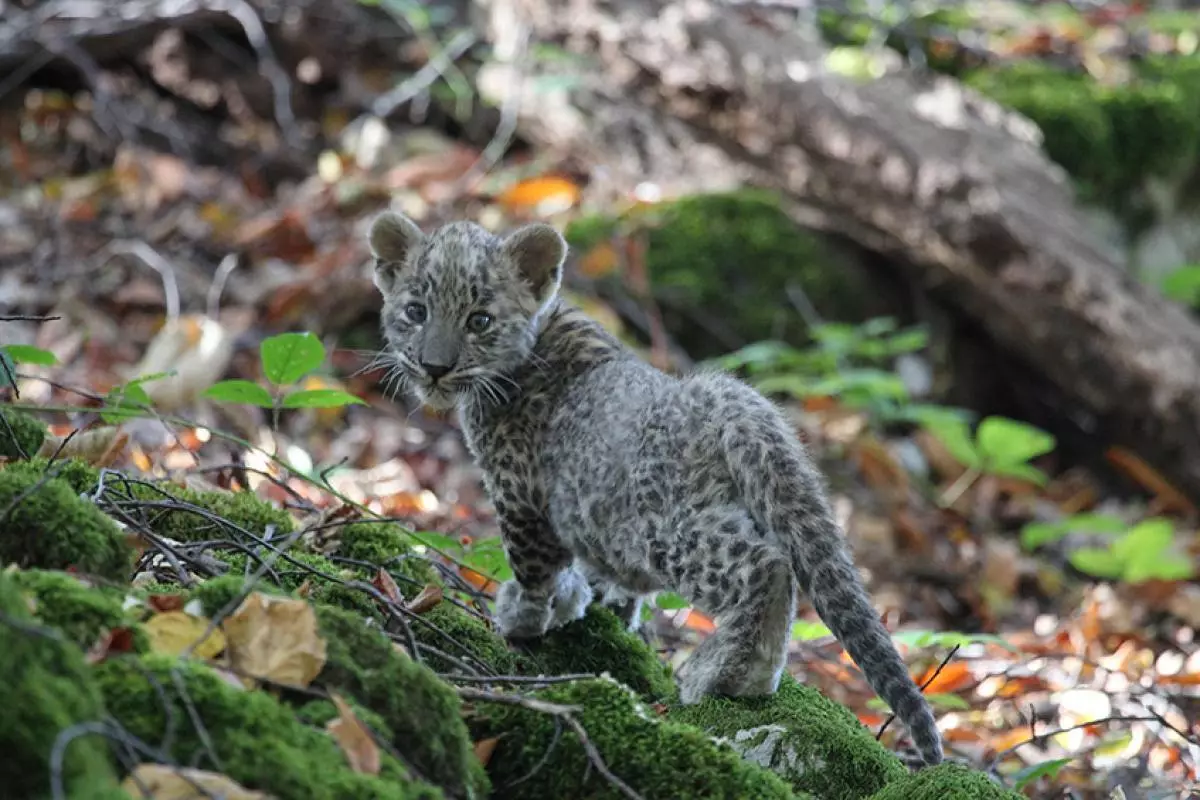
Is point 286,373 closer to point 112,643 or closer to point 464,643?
point 464,643

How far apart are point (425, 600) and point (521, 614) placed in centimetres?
65

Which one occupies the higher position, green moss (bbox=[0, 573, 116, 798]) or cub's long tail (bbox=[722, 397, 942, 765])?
green moss (bbox=[0, 573, 116, 798])

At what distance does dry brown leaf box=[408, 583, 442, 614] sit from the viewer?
4.40m

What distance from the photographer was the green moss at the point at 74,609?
291cm

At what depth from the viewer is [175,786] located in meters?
2.54

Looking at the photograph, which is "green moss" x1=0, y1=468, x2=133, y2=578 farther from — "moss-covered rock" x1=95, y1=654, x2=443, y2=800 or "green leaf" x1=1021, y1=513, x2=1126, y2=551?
"green leaf" x1=1021, y1=513, x2=1126, y2=551

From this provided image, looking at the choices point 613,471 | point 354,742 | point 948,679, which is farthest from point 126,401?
point 948,679

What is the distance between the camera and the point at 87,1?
12.4 m

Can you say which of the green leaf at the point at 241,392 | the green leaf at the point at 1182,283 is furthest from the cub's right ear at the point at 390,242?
the green leaf at the point at 1182,283

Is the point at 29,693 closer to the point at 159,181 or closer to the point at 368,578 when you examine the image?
the point at 368,578

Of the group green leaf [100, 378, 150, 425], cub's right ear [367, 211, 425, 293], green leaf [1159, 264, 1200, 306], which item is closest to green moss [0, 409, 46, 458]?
green leaf [100, 378, 150, 425]

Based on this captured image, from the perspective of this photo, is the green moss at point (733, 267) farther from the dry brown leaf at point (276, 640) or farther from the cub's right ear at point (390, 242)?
the dry brown leaf at point (276, 640)

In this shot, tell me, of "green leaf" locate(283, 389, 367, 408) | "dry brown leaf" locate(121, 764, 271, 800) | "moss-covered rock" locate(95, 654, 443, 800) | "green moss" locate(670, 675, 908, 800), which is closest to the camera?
"dry brown leaf" locate(121, 764, 271, 800)

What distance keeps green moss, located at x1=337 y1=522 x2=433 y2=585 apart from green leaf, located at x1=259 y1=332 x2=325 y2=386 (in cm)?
58
